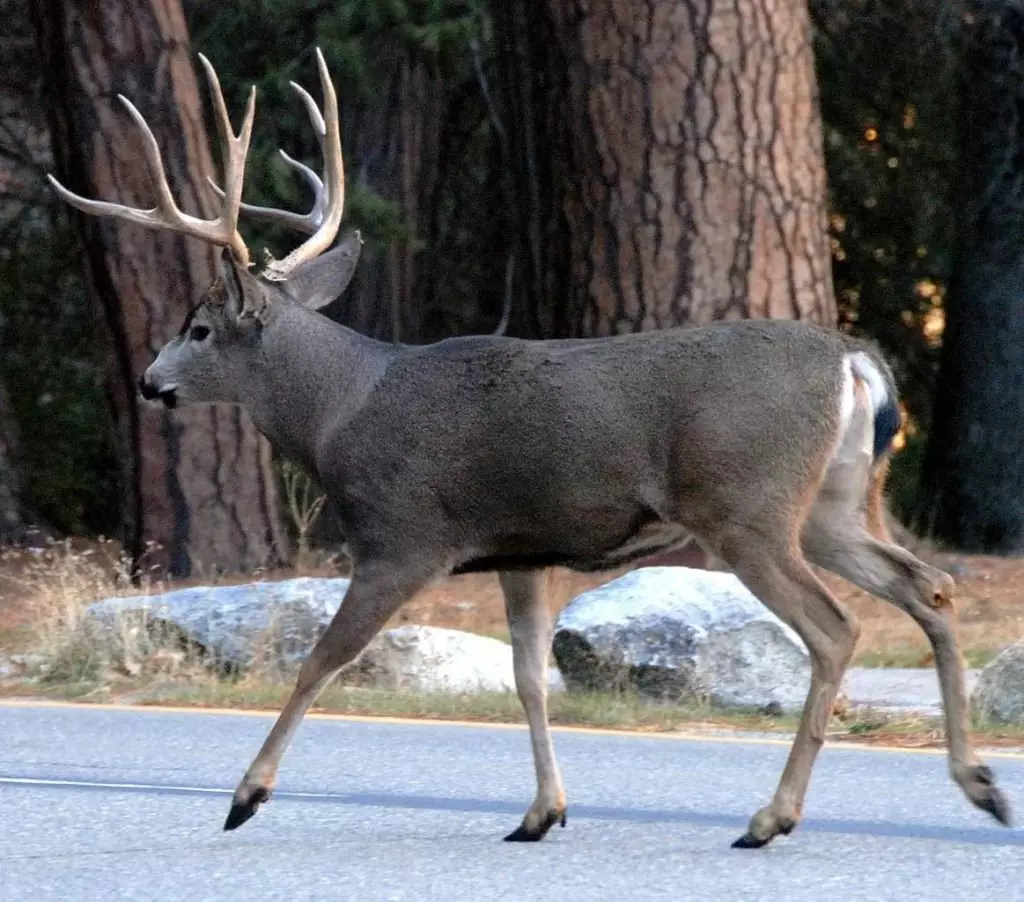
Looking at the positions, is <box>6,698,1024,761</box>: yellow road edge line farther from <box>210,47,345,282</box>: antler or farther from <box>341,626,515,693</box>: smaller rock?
<box>210,47,345,282</box>: antler

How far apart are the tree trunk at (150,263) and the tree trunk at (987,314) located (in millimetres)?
5558

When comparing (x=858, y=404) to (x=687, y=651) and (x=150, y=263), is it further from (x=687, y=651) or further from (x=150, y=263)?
(x=150, y=263)

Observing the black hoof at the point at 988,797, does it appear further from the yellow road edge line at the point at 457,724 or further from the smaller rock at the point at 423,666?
the smaller rock at the point at 423,666

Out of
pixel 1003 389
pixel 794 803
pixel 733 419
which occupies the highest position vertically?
pixel 733 419

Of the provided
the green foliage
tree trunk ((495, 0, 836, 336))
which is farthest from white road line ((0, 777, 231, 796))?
the green foliage

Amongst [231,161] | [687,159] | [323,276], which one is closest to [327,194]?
[323,276]

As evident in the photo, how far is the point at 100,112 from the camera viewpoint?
54.7 ft

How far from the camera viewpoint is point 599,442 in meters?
7.56

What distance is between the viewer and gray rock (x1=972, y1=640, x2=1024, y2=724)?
10.2 meters

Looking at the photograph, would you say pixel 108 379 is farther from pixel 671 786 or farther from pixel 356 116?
pixel 671 786

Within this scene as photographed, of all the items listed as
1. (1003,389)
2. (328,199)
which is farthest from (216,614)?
(1003,389)

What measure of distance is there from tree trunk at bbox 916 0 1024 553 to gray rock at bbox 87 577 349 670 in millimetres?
7703

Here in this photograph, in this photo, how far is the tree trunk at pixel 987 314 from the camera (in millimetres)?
18672

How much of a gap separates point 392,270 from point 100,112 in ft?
17.3
